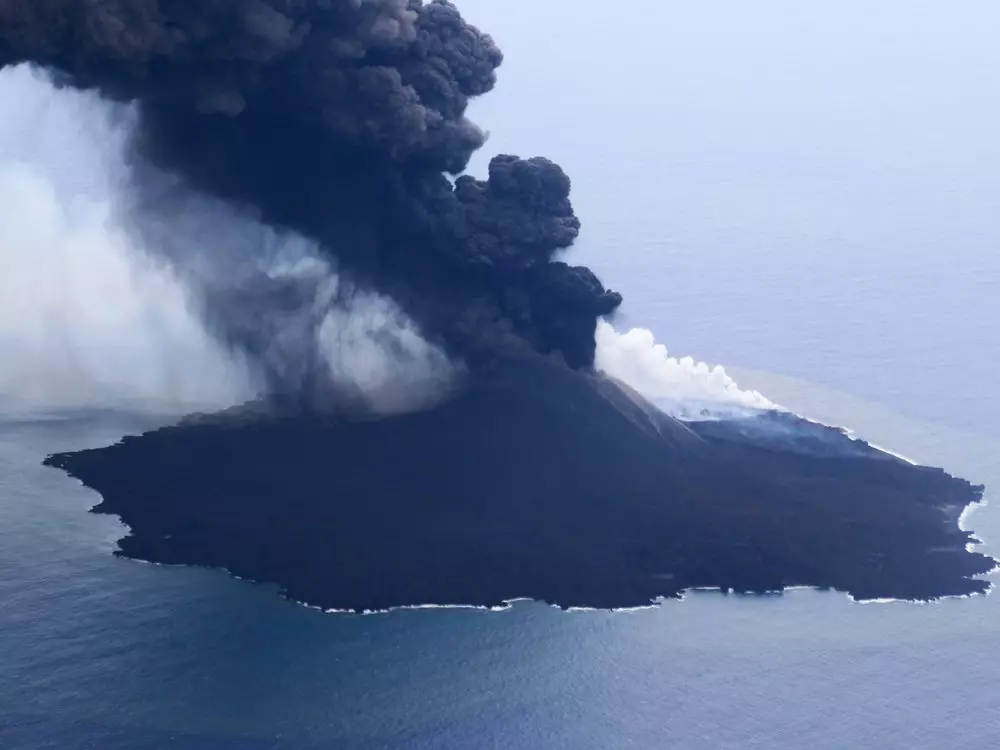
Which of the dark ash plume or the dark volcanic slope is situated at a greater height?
the dark ash plume

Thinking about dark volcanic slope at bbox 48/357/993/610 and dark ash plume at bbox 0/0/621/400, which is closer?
dark volcanic slope at bbox 48/357/993/610

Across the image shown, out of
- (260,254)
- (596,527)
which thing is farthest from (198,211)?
(596,527)

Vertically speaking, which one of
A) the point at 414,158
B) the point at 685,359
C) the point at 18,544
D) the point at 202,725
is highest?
the point at 414,158

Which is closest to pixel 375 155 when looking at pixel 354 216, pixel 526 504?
pixel 354 216

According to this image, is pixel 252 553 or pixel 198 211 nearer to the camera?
pixel 252 553

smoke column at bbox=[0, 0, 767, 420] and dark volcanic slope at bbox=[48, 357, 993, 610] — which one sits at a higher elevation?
smoke column at bbox=[0, 0, 767, 420]

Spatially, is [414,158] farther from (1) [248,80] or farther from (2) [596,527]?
(2) [596,527]
